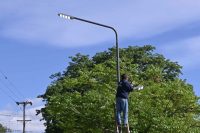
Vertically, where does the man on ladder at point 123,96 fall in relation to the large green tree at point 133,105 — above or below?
below

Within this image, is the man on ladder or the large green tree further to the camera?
the large green tree

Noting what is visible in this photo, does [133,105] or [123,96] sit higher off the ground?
[133,105]

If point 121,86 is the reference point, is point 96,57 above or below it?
above

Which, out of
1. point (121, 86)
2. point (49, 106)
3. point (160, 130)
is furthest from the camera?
point (49, 106)

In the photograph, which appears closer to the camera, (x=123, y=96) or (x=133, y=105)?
(x=123, y=96)

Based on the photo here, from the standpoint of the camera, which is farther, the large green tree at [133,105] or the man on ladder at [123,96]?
the large green tree at [133,105]

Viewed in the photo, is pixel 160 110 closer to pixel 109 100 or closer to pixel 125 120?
pixel 109 100

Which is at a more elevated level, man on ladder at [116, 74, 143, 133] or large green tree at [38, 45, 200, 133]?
large green tree at [38, 45, 200, 133]

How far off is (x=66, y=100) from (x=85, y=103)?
1706 mm

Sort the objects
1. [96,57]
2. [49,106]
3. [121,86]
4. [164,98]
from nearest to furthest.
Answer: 1. [121,86]
2. [164,98]
3. [49,106]
4. [96,57]

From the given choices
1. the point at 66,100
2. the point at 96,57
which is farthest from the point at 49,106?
the point at 96,57

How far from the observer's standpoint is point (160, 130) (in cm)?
3152

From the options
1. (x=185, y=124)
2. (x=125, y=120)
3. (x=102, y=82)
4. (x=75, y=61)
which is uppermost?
(x=75, y=61)

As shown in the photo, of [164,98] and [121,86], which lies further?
[164,98]
